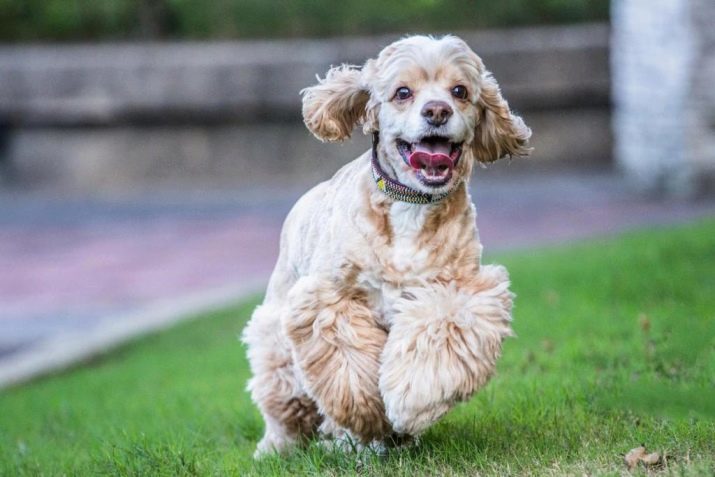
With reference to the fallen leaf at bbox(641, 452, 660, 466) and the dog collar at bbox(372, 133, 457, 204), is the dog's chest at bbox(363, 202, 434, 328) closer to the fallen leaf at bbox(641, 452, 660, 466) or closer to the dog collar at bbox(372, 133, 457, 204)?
the dog collar at bbox(372, 133, 457, 204)

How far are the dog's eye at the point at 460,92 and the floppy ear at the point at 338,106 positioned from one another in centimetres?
48

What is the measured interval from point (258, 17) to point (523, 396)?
14.8 m

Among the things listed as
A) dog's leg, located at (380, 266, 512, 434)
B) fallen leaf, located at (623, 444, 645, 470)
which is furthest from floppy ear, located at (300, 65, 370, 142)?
fallen leaf, located at (623, 444, 645, 470)

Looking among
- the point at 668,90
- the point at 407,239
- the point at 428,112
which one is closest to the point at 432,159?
the point at 428,112

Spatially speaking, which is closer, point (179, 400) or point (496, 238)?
point (179, 400)

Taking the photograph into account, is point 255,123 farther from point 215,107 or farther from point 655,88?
point 655,88

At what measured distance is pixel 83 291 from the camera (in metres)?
14.1

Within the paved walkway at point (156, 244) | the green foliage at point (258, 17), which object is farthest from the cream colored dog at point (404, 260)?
the green foliage at point (258, 17)

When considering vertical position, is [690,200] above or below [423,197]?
below

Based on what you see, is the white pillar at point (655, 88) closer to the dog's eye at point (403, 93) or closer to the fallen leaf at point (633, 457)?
the dog's eye at point (403, 93)

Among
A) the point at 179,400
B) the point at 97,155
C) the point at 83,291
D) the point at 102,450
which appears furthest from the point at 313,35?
the point at 102,450

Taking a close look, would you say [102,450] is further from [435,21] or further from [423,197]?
[435,21]

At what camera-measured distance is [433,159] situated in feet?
17.1

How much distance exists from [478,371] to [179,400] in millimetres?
3702
